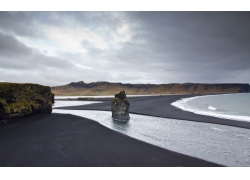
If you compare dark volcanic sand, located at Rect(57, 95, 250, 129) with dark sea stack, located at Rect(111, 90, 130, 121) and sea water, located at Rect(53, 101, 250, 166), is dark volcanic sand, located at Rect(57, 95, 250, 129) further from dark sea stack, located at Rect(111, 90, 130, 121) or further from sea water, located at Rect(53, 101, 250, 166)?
dark sea stack, located at Rect(111, 90, 130, 121)

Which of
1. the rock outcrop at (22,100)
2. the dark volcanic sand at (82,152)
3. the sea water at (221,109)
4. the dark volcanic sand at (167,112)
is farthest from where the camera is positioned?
→ the sea water at (221,109)

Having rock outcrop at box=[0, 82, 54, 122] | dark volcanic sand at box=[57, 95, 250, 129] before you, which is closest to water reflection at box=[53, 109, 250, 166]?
dark volcanic sand at box=[57, 95, 250, 129]

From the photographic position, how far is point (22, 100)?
26.5 meters

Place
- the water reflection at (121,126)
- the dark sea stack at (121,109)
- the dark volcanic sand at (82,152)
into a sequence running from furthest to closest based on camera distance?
1. the dark sea stack at (121,109)
2. the water reflection at (121,126)
3. the dark volcanic sand at (82,152)

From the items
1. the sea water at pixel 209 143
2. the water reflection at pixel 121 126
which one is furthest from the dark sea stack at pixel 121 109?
the sea water at pixel 209 143

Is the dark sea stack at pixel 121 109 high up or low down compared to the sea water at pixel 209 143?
up

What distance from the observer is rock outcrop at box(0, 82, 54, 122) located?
75.0 feet

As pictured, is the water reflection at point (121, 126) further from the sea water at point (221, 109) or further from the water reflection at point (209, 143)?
the sea water at point (221, 109)

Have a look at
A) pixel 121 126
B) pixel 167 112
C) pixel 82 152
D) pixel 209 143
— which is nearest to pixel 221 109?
pixel 167 112

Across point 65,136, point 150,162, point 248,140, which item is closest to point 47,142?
point 65,136

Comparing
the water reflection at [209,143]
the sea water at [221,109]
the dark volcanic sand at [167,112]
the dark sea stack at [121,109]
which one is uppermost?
the dark sea stack at [121,109]

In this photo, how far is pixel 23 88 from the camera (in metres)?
27.6

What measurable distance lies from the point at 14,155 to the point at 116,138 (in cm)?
887

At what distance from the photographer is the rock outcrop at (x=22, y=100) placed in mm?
22852
